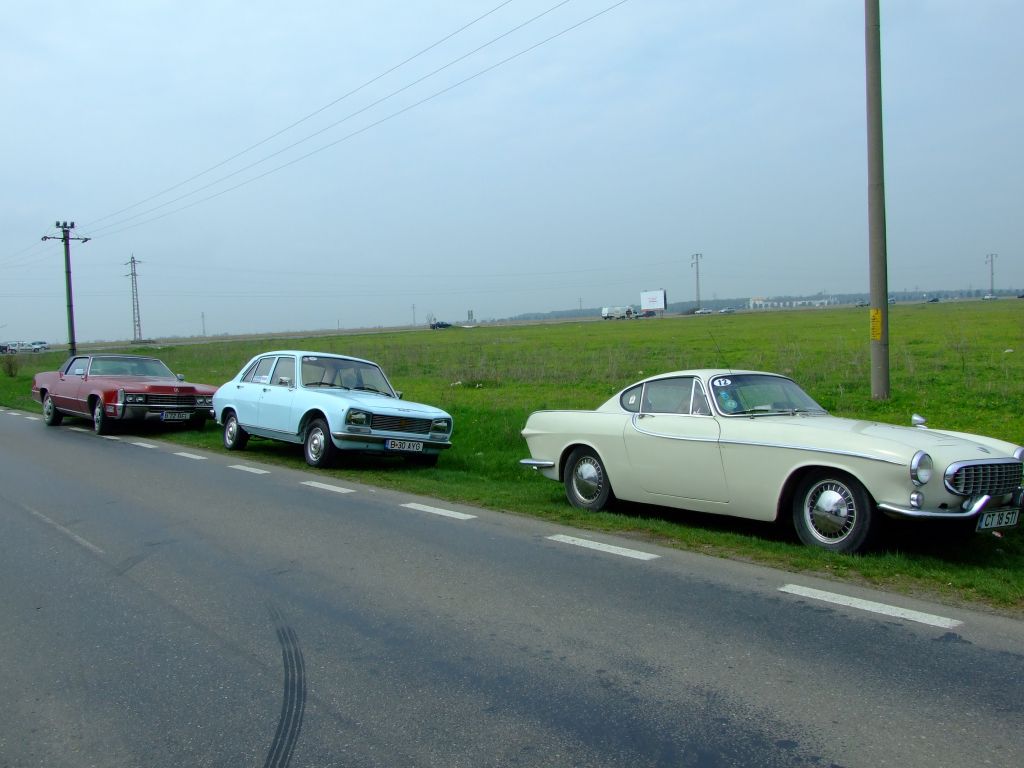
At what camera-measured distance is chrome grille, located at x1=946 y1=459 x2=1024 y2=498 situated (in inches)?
241

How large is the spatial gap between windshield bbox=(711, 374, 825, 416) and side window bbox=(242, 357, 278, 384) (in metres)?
7.55

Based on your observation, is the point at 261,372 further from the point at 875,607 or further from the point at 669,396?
the point at 875,607

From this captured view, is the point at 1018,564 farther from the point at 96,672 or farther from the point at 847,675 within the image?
the point at 96,672

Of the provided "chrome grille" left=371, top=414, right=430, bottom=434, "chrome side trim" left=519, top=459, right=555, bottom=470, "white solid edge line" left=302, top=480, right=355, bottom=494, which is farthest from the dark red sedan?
"chrome side trim" left=519, top=459, right=555, bottom=470

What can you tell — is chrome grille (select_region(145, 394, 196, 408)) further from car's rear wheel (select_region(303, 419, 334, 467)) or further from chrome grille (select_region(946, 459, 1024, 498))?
chrome grille (select_region(946, 459, 1024, 498))

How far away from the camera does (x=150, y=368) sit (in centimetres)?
1744

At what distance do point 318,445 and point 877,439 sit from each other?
7404 mm

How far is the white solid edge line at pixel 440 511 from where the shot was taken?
832 cm

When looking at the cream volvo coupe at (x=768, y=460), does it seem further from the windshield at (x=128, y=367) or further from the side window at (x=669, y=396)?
the windshield at (x=128, y=367)

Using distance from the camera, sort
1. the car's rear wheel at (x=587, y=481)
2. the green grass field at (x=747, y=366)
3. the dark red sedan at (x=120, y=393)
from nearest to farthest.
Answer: the green grass field at (x=747, y=366) < the car's rear wheel at (x=587, y=481) < the dark red sedan at (x=120, y=393)

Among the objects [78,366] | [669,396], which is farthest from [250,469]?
[78,366]

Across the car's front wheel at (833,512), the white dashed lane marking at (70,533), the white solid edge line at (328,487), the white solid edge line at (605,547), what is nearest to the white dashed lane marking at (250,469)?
the white solid edge line at (328,487)

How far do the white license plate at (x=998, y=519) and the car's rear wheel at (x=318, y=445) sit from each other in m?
7.66

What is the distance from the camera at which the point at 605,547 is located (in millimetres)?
6949
